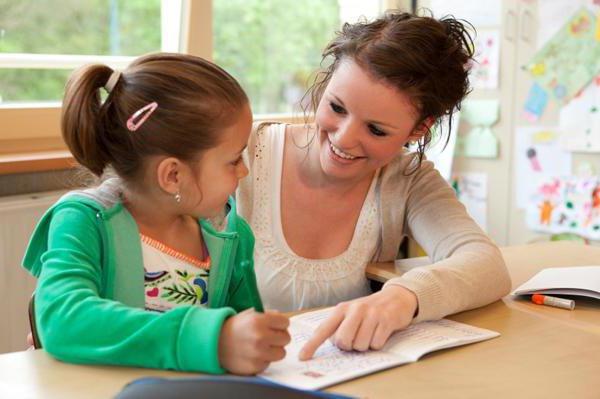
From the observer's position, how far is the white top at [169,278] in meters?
1.27

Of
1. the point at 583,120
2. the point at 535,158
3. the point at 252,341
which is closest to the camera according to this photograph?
the point at 252,341

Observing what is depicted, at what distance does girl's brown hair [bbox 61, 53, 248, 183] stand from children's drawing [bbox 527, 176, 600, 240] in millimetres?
2385

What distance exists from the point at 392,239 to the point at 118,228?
2.31 feet

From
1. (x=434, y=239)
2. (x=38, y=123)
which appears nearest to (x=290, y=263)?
(x=434, y=239)

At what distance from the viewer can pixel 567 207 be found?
11.0ft

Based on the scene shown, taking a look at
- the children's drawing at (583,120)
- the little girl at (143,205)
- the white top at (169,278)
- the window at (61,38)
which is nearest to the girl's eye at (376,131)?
the little girl at (143,205)

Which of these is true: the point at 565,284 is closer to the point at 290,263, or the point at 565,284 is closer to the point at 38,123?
the point at 290,263

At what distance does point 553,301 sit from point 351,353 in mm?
546

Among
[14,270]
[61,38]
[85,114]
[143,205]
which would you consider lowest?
[14,270]

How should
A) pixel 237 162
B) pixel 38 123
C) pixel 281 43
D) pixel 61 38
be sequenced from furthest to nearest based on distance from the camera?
pixel 281 43
pixel 61 38
pixel 38 123
pixel 237 162

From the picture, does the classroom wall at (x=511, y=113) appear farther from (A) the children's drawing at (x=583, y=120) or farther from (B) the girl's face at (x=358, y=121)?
(B) the girl's face at (x=358, y=121)

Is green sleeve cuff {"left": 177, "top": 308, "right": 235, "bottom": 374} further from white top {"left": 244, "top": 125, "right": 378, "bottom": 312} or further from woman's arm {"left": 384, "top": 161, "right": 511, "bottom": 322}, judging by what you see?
white top {"left": 244, "top": 125, "right": 378, "bottom": 312}

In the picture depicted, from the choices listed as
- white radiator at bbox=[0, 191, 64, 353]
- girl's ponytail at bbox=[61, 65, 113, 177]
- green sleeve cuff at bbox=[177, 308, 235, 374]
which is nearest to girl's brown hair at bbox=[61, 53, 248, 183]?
girl's ponytail at bbox=[61, 65, 113, 177]

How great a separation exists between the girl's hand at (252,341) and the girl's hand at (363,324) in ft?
0.28
